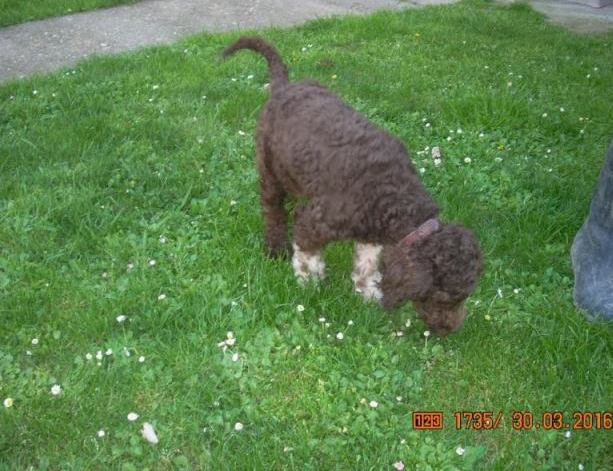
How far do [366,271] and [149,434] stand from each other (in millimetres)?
1481

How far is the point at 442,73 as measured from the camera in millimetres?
6262

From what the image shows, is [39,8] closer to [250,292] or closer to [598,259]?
[250,292]

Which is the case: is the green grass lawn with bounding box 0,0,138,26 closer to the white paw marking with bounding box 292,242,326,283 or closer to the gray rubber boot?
the white paw marking with bounding box 292,242,326,283

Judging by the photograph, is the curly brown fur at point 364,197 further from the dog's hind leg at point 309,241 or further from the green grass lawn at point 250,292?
the green grass lawn at point 250,292

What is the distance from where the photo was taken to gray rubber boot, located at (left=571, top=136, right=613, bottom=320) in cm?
359

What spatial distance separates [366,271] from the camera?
3.74 m

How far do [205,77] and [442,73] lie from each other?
224 centimetres

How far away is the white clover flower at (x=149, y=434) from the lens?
2936 mm

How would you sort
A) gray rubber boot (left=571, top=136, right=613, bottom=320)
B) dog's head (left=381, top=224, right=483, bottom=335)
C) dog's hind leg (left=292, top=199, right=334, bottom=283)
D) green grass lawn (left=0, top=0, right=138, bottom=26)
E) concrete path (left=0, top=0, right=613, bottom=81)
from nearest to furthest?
dog's head (left=381, top=224, right=483, bottom=335) → dog's hind leg (left=292, top=199, right=334, bottom=283) → gray rubber boot (left=571, top=136, right=613, bottom=320) → concrete path (left=0, top=0, right=613, bottom=81) → green grass lawn (left=0, top=0, right=138, bottom=26)

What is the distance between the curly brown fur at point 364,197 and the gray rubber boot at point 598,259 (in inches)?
32.3
